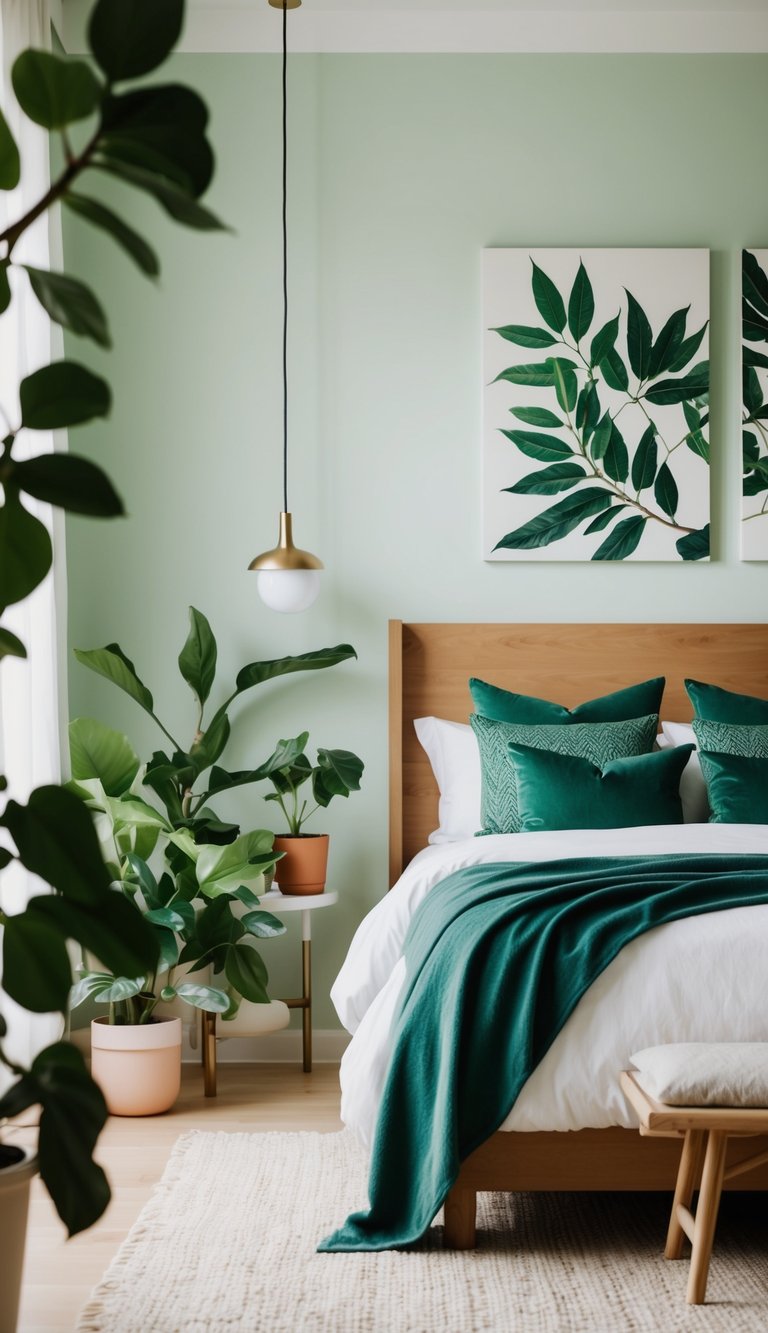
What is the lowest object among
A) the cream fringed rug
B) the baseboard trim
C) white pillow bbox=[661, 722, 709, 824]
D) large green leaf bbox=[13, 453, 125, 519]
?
the baseboard trim

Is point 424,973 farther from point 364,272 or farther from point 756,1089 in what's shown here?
point 364,272

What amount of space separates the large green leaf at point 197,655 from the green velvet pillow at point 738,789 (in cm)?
147

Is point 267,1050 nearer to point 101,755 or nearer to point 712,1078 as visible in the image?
point 101,755

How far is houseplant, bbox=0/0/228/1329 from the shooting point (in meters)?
0.84

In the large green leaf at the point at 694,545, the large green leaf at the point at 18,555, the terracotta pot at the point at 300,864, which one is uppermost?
the large green leaf at the point at 694,545

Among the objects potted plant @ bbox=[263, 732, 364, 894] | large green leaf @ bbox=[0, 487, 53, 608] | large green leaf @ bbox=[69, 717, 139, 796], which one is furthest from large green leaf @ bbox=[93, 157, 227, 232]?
potted plant @ bbox=[263, 732, 364, 894]

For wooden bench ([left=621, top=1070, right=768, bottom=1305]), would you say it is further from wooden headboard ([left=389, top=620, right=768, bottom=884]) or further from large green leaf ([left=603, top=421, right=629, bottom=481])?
large green leaf ([left=603, top=421, right=629, bottom=481])

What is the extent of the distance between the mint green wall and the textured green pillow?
0.51m

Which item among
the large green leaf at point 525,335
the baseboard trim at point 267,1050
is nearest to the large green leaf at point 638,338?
the large green leaf at point 525,335

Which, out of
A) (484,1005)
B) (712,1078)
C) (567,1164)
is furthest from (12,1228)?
(712,1078)

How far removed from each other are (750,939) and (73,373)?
1767mm

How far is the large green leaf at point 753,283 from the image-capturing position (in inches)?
157

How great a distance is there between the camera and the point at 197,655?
12.3ft

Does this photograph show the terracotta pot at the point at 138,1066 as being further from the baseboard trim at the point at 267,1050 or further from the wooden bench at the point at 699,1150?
the wooden bench at the point at 699,1150
